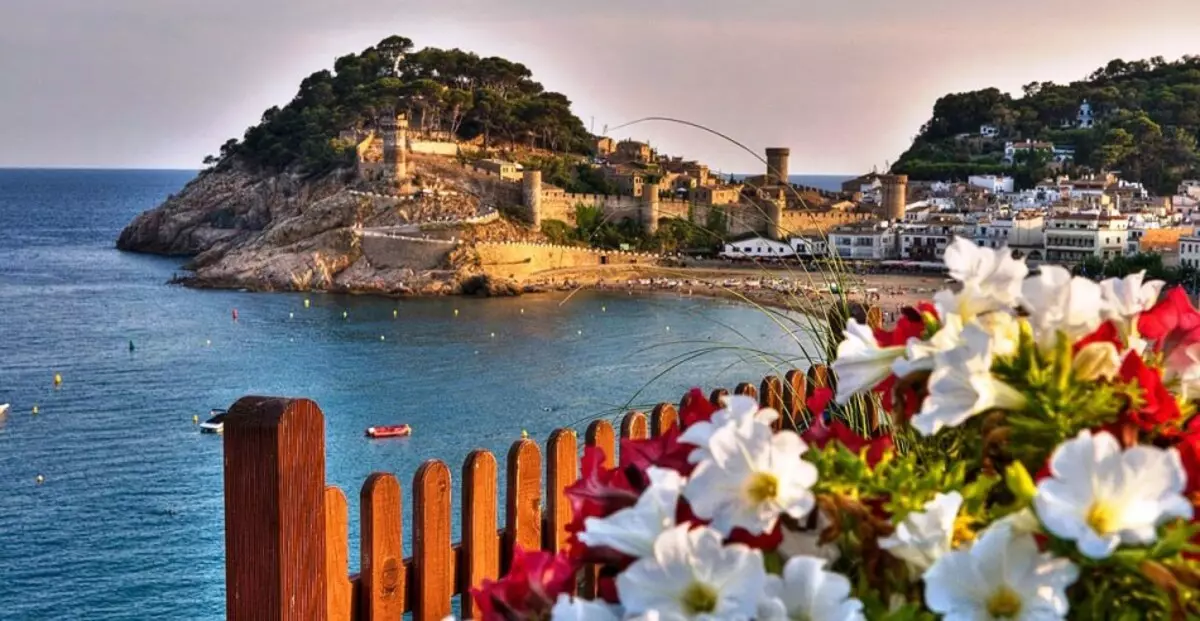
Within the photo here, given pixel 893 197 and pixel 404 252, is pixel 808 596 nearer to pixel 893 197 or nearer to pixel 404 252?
pixel 404 252

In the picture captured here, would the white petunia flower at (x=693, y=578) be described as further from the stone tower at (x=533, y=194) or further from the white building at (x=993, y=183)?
the white building at (x=993, y=183)

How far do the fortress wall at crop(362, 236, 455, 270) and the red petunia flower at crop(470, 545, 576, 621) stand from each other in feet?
131

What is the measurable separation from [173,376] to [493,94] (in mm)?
30664

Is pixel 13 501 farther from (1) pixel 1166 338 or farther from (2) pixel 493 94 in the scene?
(2) pixel 493 94

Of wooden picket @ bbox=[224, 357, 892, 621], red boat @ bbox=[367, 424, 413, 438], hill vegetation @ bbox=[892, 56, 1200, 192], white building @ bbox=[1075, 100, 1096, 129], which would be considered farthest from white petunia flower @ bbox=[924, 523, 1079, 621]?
white building @ bbox=[1075, 100, 1096, 129]

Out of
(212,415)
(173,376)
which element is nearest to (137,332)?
(173,376)

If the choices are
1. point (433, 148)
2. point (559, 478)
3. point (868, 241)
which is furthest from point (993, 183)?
point (559, 478)

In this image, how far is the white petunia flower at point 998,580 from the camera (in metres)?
A: 0.72

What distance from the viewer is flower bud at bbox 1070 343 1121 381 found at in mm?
848

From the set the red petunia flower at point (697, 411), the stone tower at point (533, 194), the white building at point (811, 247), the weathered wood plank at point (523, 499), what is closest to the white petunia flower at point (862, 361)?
the red petunia flower at point (697, 411)

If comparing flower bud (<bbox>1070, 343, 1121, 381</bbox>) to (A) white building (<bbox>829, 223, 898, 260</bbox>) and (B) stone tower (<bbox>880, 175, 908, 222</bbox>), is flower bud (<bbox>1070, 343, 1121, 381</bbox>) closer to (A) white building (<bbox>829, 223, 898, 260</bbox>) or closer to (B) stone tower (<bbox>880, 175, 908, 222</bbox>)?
(A) white building (<bbox>829, 223, 898, 260</bbox>)

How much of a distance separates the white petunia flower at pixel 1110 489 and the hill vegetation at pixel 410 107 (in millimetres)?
49204

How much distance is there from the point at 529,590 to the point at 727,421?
18cm

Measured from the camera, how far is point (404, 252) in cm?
4103
